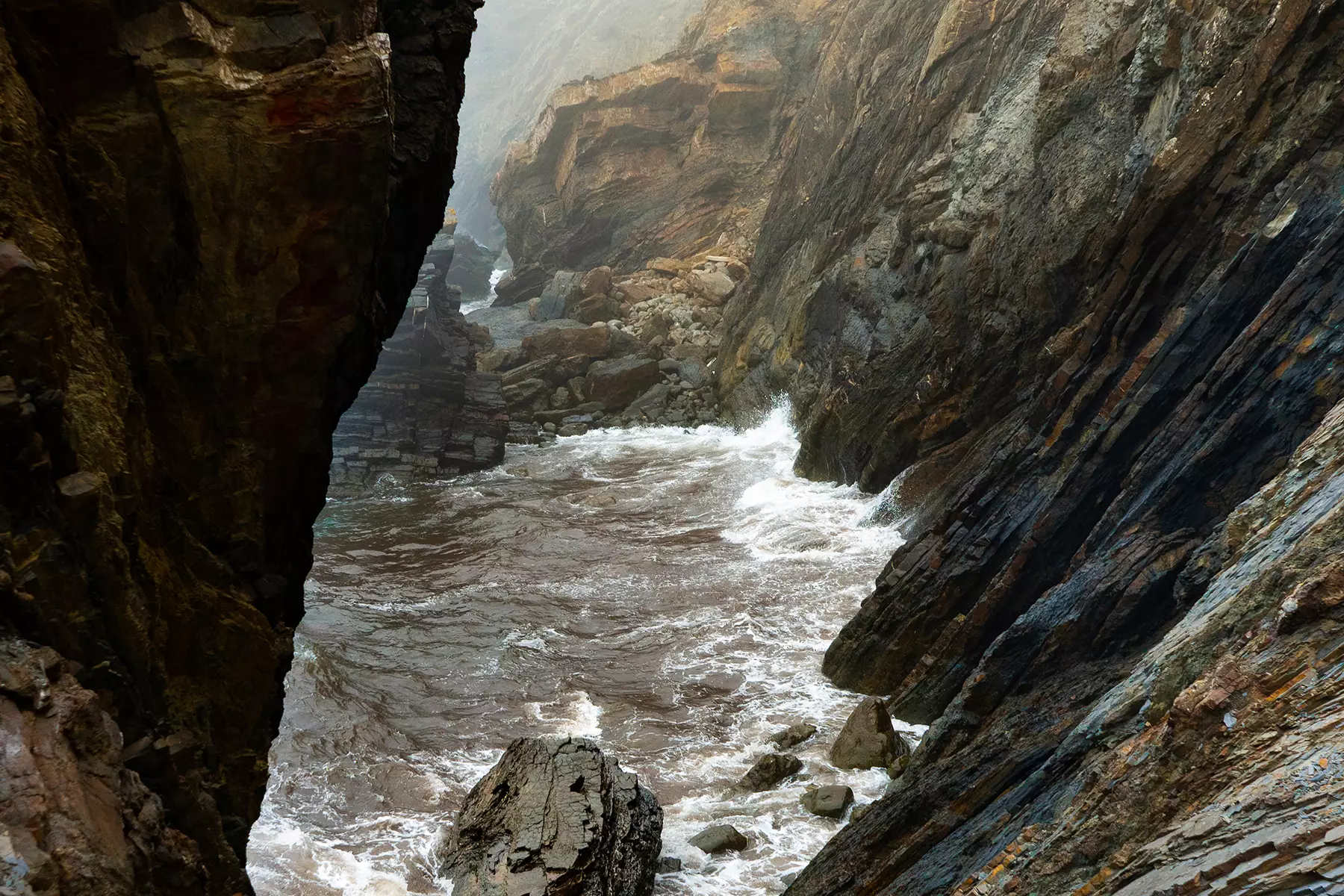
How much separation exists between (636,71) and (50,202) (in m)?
42.7

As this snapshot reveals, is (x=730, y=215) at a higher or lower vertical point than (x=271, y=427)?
higher

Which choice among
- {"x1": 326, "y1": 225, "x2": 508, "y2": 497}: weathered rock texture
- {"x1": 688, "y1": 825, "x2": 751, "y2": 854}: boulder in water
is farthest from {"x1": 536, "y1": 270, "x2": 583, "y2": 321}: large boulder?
{"x1": 688, "y1": 825, "x2": 751, "y2": 854}: boulder in water

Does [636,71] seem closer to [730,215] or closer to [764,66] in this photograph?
[764,66]

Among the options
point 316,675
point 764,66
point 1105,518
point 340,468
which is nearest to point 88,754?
point 1105,518

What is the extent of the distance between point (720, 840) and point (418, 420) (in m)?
20.4

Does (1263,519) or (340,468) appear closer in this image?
(1263,519)

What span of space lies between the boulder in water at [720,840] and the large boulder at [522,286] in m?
39.0

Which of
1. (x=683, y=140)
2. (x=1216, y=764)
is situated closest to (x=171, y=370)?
(x=1216, y=764)

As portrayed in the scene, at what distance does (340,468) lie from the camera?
25328mm

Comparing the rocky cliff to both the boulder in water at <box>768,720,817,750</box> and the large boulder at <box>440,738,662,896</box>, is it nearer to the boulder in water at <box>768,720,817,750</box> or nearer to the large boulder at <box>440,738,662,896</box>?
the boulder in water at <box>768,720,817,750</box>

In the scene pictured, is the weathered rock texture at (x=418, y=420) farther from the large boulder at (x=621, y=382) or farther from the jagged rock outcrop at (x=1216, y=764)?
the jagged rock outcrop at (x=1216, y=764)

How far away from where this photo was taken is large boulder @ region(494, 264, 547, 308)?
153 ft

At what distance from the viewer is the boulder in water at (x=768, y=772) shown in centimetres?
993

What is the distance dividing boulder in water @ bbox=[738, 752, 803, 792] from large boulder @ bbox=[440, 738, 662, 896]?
1.46m
